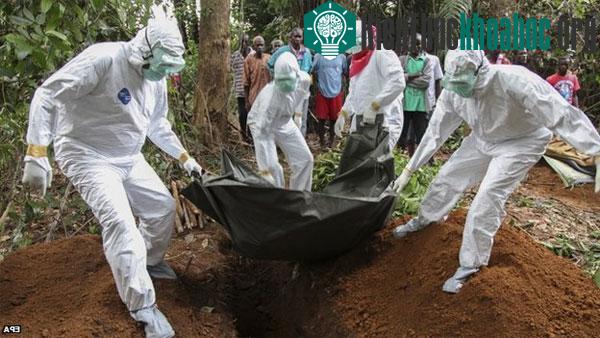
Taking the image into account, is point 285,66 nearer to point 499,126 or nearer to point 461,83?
point 461,83

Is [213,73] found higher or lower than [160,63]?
lower

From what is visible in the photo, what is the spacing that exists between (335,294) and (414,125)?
11.3 ft

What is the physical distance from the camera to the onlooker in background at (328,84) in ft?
22.7

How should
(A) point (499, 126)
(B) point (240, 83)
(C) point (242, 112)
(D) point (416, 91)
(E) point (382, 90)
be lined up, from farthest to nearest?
(C) point (242, 112) → (B) point (240, 83) → (D) point (416, 91) → (E) point (382, 90) → (A) point (499, 126)

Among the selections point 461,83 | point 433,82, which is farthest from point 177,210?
point 433,82

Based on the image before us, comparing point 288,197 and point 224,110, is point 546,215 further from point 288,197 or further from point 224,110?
point 224,110

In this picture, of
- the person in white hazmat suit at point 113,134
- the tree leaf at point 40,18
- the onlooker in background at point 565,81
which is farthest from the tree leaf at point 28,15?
the onlooker in background at point 565,81

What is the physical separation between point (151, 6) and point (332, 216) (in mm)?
2479

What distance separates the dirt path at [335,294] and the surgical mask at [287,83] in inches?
55.3

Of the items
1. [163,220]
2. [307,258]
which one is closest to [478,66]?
[307,258]

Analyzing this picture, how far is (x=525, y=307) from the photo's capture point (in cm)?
295

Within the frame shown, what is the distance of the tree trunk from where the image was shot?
6.40 meters

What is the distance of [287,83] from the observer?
454cm

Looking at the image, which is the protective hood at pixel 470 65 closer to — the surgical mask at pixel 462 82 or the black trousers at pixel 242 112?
the surgical mask at pixel 462 82
